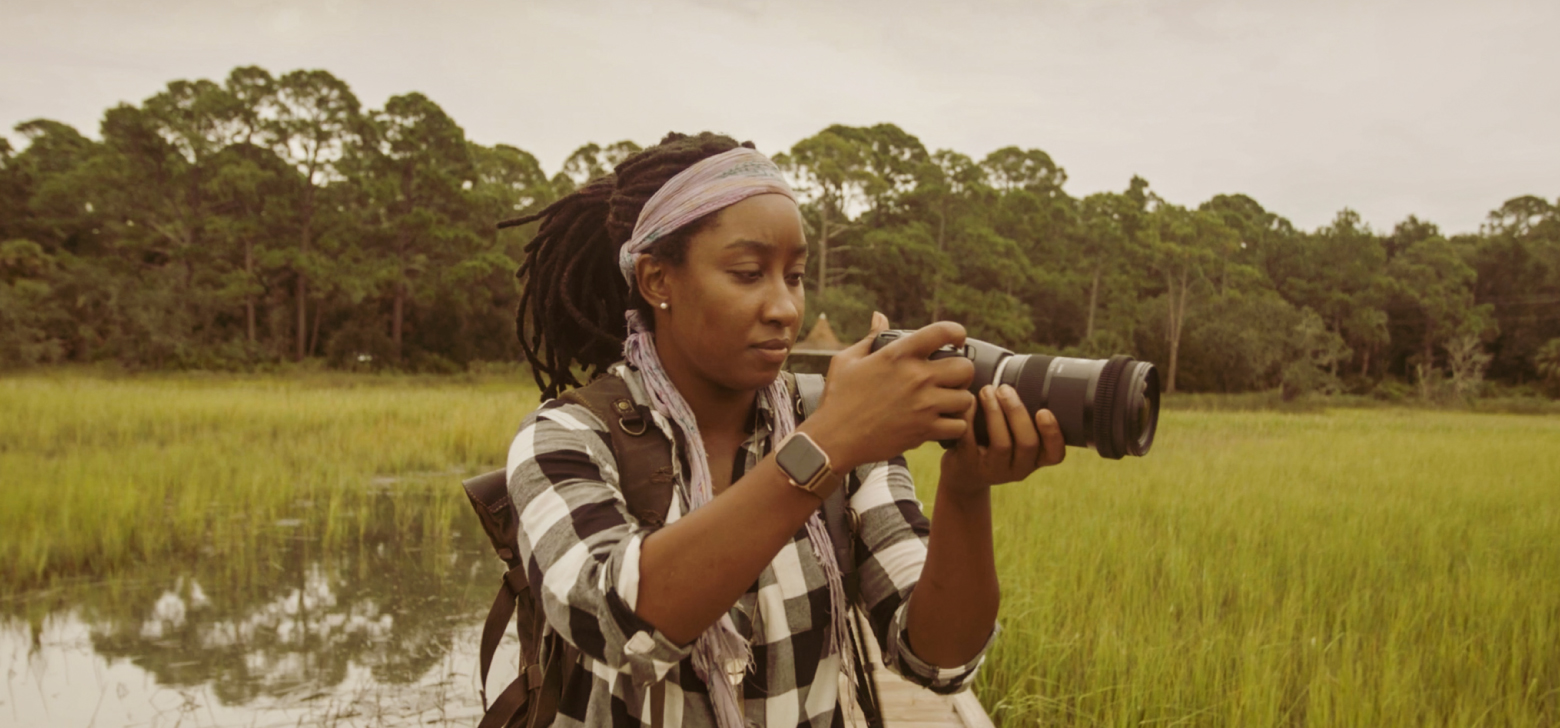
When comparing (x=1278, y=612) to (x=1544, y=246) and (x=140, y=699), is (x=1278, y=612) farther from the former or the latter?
(x=1544, y=246)

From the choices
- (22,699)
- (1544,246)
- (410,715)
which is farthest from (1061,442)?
(1544,246)

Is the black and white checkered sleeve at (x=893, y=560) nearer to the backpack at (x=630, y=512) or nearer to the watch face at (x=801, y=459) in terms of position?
the backpack at (x=630, y=512)

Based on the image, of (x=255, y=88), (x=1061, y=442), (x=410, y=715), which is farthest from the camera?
(x=255, y=88)

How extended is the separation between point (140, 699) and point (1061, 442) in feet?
11.6

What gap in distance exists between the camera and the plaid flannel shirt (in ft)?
2.93

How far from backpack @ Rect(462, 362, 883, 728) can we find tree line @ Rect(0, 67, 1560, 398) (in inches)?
894

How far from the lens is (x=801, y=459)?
0.85m

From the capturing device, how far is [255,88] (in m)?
23.8

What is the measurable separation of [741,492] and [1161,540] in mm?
4758

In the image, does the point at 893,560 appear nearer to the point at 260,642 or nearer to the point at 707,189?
the point at 707,189

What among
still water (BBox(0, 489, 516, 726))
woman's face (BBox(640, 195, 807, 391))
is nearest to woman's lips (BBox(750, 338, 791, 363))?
woman's face (BBox(640, 195, 807, 391))

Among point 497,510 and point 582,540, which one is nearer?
point 582,540

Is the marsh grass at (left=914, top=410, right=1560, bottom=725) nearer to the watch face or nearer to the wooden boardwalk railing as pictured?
the wooden boardwalk railing

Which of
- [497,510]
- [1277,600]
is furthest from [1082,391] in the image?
[1277,600]
